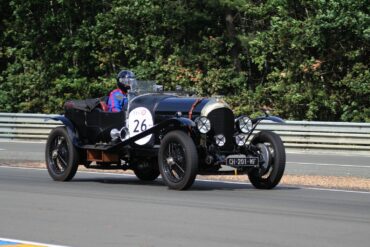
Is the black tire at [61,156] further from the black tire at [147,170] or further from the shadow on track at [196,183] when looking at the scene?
the black tire at [147,170]

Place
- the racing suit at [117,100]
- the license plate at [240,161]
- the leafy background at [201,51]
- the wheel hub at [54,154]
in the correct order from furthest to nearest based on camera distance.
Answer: the leafy background at [201,51] → the wheel hub at [54,154] → the racing suit at [117,100] → the license plate at [240,161]

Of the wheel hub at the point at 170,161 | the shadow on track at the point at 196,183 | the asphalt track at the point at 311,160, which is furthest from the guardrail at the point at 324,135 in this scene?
the wheel hub at the point at 170,161

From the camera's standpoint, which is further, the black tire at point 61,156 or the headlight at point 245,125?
the black tire at point 61,156

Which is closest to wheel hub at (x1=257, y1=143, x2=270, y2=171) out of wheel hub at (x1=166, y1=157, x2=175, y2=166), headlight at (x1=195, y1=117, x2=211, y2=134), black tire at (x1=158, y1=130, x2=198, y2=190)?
headlight at (x1=195, y1=117, x2=211, y2=134)

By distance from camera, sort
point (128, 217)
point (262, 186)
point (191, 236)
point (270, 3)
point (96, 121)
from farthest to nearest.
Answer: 1. point (270, 3)
2. point (96, 121)
3. point (262, 186)
4. point (128, 217)
5. point (191, 236)

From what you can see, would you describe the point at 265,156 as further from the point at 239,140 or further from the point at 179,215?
the point at 179,215

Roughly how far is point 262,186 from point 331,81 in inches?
521

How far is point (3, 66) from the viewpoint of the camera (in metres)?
34.1

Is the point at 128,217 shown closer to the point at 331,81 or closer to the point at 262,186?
the point at 262,186

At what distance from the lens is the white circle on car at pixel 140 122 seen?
14.0 m

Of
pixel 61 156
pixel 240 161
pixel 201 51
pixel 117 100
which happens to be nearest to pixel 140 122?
pixel 117 100

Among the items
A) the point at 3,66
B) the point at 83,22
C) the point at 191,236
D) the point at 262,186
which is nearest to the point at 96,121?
the point at 262,186

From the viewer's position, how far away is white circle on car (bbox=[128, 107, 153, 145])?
14000mm

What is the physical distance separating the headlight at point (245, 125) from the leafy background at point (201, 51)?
11510 millimetres
